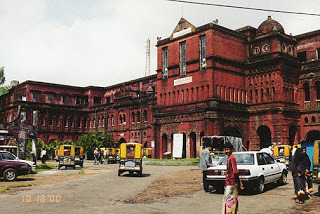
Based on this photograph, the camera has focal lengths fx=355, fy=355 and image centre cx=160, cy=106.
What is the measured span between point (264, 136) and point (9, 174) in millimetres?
29099

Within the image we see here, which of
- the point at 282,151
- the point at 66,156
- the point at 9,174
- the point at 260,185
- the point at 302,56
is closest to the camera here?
the point at 260,185

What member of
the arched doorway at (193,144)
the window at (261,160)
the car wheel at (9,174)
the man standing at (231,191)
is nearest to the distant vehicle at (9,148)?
the car wheel at (9,174)

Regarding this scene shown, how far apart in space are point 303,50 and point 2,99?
56.1m

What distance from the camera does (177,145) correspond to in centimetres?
3888

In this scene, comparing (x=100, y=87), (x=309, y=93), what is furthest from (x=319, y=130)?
(x=100, y=87)

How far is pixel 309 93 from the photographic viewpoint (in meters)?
39.5

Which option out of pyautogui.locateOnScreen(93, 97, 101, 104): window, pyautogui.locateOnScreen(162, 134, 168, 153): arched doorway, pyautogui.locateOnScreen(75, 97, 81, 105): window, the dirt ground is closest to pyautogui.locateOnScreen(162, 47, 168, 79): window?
pyautogui.locateOnScreen(162, 134, 168, 153): arched doorway

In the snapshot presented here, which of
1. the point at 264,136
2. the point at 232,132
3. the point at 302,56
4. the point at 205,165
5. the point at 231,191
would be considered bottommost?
the point at 231,191

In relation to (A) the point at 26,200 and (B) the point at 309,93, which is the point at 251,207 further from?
(B) the point at 309,93

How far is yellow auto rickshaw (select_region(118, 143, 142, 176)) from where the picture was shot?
823 inches

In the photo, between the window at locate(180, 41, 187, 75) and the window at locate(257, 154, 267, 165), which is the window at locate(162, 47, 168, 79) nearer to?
the window at locate(180, 41, 187, 75)

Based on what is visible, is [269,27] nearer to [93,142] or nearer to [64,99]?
[93,142]

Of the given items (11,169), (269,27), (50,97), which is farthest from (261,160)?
(50,97)

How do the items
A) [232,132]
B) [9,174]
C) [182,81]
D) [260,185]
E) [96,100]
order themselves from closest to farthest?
[260,185] → [9,174] → [232,132] → [182,81] → [96,100]
